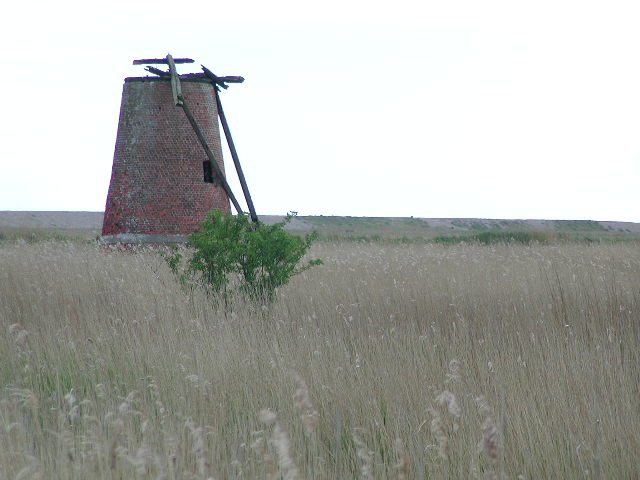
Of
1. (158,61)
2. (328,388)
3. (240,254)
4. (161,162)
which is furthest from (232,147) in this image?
(328,388)

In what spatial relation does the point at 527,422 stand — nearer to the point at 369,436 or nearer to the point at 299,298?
the point at 369,436

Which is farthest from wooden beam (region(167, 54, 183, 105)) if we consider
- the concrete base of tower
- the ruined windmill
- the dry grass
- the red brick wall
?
the dry grass

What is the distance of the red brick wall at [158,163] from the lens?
1658 centimetres

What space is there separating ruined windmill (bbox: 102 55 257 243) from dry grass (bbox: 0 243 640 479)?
245 inches

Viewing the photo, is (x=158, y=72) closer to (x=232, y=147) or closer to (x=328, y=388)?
(x=232, y=147)

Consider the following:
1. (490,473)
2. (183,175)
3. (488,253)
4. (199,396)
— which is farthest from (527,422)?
(488,253)

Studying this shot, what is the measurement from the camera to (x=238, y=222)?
1055 cm

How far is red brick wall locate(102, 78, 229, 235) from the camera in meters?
16.6

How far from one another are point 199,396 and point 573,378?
225 cm

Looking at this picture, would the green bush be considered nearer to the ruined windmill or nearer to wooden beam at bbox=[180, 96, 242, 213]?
wooden beam at bbox=[180, 96, 242, 213]

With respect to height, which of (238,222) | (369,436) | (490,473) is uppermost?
→ (238,222)

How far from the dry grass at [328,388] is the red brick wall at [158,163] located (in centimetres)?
625

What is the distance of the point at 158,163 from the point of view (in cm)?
1655

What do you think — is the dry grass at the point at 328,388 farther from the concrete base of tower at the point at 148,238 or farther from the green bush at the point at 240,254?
the concrete base of tower at the point at 148,238
